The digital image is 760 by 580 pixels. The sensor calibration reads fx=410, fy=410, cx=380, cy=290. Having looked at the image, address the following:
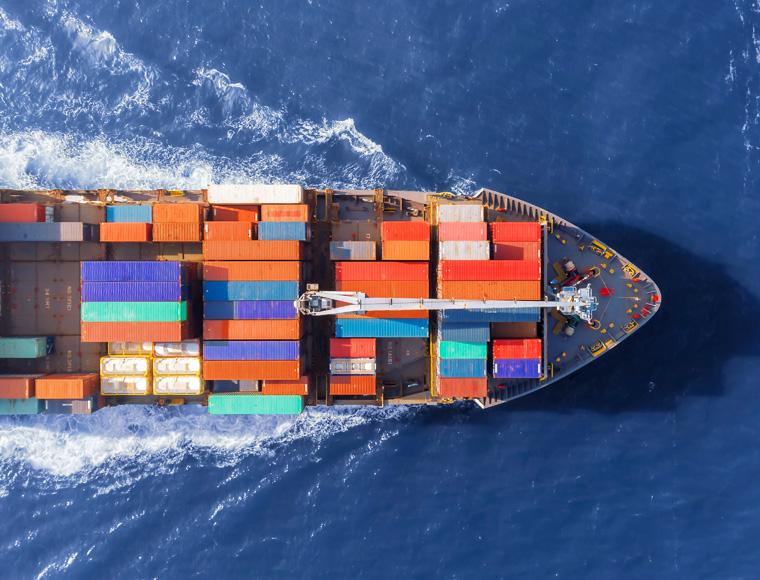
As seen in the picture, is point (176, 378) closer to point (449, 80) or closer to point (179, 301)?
point (179, 301)

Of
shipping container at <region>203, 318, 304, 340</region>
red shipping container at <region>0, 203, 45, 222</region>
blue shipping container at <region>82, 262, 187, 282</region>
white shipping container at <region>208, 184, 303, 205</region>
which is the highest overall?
white shipping container at <region>208, 184, 303, 205</region>

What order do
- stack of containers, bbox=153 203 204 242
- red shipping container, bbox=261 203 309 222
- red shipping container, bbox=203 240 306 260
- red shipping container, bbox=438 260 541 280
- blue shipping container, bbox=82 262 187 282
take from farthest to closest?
1. red shipping container, bbox=261 203 309 222
2. stack of containers, bbox=153 203 204 242
3. red shipping container, bbox=203 240 306 260
4. red shipping container, bbox=438 260 541 280
5. blue shipping container, bbox=82 262 187 282

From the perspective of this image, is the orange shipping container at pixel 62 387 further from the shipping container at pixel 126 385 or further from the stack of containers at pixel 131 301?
the stack of containers at pixel 131 301

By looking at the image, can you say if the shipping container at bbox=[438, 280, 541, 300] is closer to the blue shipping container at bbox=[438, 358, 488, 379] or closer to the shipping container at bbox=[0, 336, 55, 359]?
the blue shipping container at bbox=[438, 358, 488, 379]

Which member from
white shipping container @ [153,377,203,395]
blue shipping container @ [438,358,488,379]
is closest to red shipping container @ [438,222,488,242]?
blue shipping container @ [438,358,488,379]

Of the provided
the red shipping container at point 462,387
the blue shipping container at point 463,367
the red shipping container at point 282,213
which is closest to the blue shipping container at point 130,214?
the red shipping container at point 282,213

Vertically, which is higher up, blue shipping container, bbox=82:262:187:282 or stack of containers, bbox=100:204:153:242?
stack of containers, bbox=100:204:153:242

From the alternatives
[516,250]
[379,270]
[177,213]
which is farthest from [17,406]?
[516,250]
